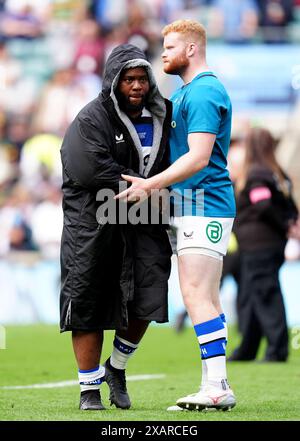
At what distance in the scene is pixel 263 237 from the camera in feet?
37.4

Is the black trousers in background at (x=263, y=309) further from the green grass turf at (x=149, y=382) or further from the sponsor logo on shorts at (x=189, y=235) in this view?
the sponsor logo on shorts at (x=189, y=235)

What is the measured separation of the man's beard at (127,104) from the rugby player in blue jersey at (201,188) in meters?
0.22

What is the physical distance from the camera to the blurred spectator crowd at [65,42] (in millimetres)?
20266

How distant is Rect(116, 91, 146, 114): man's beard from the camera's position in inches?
255

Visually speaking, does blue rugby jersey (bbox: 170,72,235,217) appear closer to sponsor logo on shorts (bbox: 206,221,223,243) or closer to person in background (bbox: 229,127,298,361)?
sponsor logo on shorts (bbox: 206,221,223,243)

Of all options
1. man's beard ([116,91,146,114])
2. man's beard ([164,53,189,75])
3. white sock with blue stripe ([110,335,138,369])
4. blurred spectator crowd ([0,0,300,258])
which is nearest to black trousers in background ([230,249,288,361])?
white sock with blue stripe ([110,335,138,369])

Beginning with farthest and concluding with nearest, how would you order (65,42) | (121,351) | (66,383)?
(65,42) → (66,383) → (121,351)

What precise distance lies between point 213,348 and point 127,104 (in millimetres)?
1423

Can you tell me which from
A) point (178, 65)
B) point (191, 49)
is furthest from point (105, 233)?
point (191, 49)

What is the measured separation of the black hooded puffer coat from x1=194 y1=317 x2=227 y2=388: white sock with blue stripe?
0.23 metres

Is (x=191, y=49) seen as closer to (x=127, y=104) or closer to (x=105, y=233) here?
(x=127, y=104)

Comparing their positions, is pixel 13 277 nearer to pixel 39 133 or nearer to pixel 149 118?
pixel 39 133

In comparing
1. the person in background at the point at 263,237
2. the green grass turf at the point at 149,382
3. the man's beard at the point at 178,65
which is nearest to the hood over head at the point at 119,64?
the man's beard at the point at 178,65

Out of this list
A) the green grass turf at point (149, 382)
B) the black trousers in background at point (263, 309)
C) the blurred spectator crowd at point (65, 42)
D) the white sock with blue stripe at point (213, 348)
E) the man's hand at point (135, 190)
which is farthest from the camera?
the blurred spectator crowd at point (65, 42)
